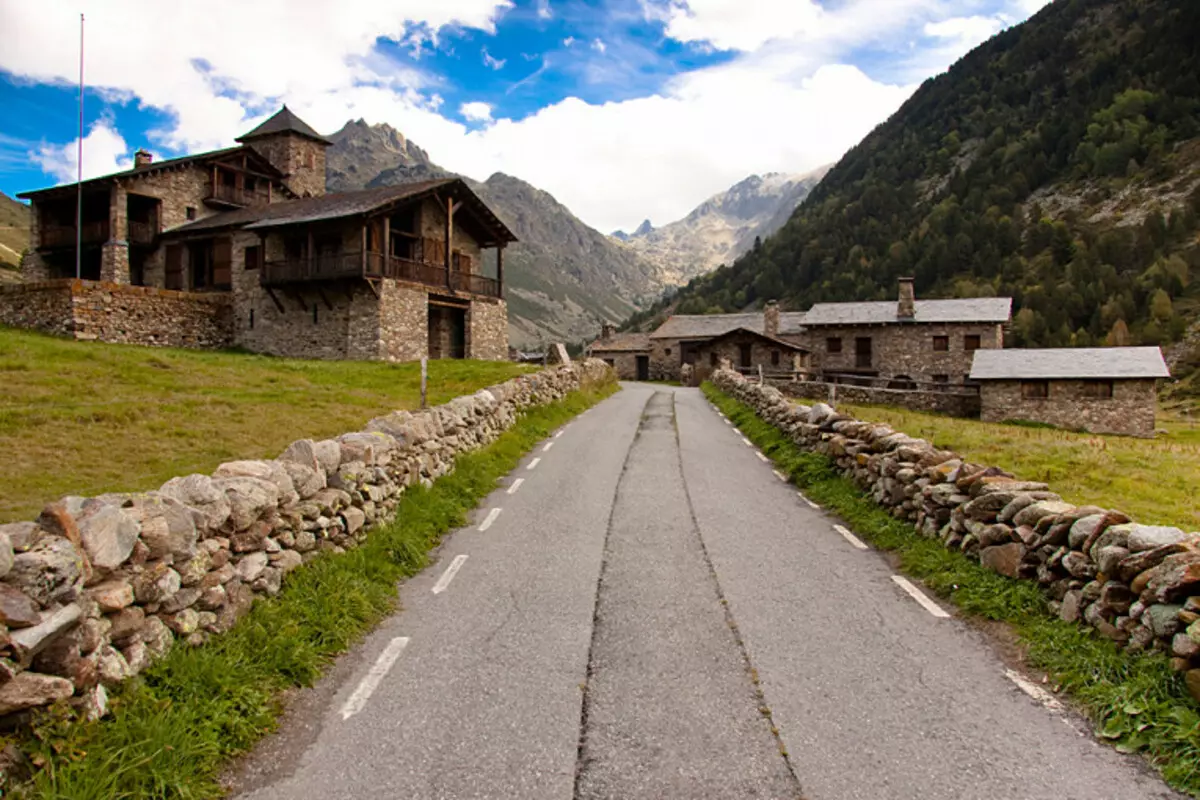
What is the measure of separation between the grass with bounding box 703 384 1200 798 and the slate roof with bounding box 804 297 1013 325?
49419 mm

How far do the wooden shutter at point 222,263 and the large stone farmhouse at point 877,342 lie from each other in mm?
33279

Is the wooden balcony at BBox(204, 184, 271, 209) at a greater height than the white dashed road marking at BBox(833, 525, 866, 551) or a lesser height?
greater

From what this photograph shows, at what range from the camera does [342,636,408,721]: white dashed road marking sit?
4.95 m

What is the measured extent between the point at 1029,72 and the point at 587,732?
171070mm

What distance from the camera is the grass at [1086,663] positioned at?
4371 millimetres

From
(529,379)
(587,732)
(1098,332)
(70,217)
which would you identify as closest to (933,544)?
(587,732)

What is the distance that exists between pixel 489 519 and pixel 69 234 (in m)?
41.5

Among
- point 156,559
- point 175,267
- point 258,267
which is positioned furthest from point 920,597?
point 175,267

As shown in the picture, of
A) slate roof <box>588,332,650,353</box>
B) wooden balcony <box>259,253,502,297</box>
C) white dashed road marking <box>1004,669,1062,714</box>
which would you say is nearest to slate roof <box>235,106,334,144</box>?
wooden balcony <box>259,253,502,297</box>

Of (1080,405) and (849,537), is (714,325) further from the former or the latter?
(849,537)

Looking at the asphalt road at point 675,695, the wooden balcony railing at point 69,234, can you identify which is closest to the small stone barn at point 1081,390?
the asphalt road at point 675,695

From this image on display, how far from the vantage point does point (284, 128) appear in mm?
51562

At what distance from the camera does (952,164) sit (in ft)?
424

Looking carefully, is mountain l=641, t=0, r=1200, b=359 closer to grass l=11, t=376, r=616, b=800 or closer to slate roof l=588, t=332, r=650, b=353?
slate roof l=588, t=332, r=650, b=353
